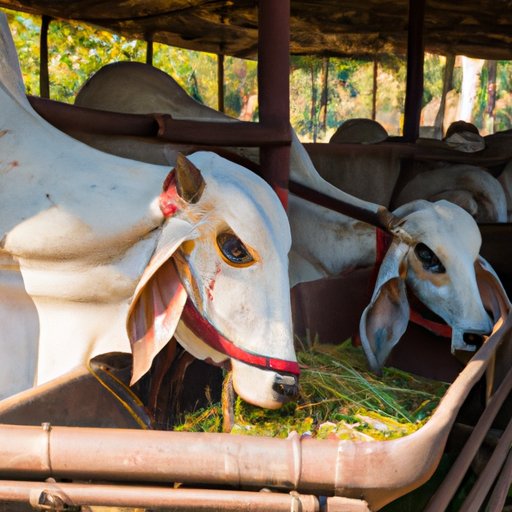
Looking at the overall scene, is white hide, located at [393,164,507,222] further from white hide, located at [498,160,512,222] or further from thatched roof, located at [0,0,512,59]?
thatched roof, located at [0,0,512,59]

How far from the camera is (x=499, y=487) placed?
5.94 ft

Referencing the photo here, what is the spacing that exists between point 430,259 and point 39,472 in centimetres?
141

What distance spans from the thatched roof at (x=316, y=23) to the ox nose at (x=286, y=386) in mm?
2509

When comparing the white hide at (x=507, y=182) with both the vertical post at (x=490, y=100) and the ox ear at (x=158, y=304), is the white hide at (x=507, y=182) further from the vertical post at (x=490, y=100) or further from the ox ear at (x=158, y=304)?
the vertical post at (x=490, y=100)

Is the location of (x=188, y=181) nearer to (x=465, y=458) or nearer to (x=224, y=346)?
(x=224, y=346)

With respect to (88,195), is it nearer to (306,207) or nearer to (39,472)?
(39,472)

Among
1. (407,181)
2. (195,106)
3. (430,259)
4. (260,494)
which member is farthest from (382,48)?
(260,494)

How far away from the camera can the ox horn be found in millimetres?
1732

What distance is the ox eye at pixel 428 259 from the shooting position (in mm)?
2443

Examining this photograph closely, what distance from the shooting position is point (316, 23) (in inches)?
190

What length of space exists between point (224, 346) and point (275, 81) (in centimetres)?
80

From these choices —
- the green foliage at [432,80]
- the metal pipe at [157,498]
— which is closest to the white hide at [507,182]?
the metal pipe at [157,498]

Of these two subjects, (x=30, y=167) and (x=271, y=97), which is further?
(x=271, y=97)

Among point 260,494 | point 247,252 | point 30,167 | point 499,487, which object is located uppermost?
point 30,167
